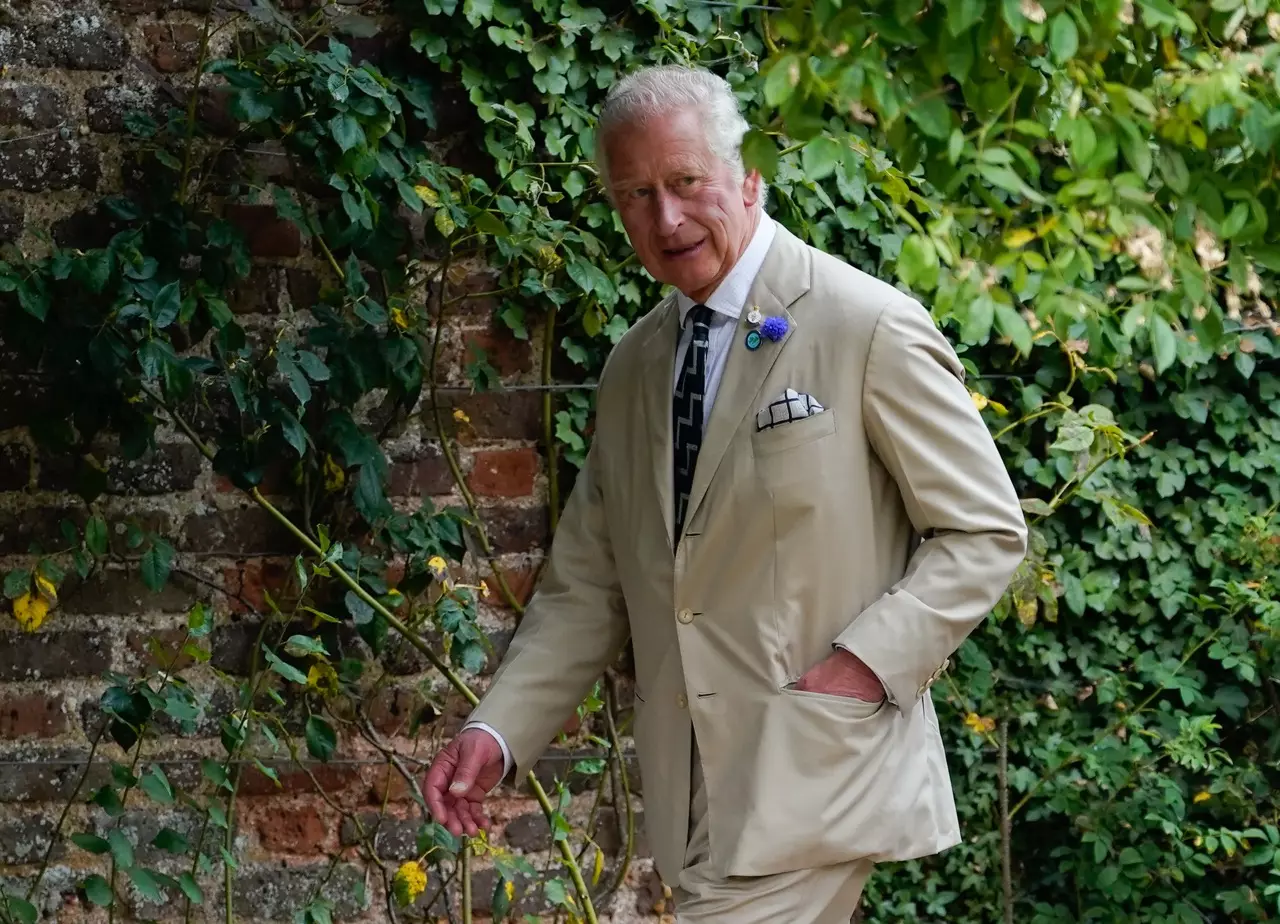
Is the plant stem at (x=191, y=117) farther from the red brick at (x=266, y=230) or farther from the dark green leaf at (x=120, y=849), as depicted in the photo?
the dark green leaf at (x=120, y=849)

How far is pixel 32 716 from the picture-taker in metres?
2.85

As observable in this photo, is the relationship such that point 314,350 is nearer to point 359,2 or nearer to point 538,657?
point 359,2

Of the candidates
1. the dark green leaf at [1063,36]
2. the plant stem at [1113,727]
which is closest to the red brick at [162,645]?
the plant stem at [1113,727]

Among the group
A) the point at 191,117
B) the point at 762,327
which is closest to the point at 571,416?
the point at 191,117

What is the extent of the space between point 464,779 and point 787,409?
28.7 inches

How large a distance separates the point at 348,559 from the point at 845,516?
1.13 m

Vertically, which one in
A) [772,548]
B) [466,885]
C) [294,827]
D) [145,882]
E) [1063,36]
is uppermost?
[1063,36]

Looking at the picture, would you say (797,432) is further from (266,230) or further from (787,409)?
(266,230)

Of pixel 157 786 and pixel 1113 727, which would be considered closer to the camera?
pixel 157 786

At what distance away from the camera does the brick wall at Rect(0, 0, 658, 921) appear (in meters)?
2.83

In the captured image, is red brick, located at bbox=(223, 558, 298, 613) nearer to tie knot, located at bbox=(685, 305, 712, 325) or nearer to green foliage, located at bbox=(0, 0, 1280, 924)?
green foliage, located at bbox=(0, 0, 1280, 924)

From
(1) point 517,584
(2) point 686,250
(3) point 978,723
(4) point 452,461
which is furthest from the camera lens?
(3) point 978,723

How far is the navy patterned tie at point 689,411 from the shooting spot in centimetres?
218

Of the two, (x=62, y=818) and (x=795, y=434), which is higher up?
(x=795, y=434)
